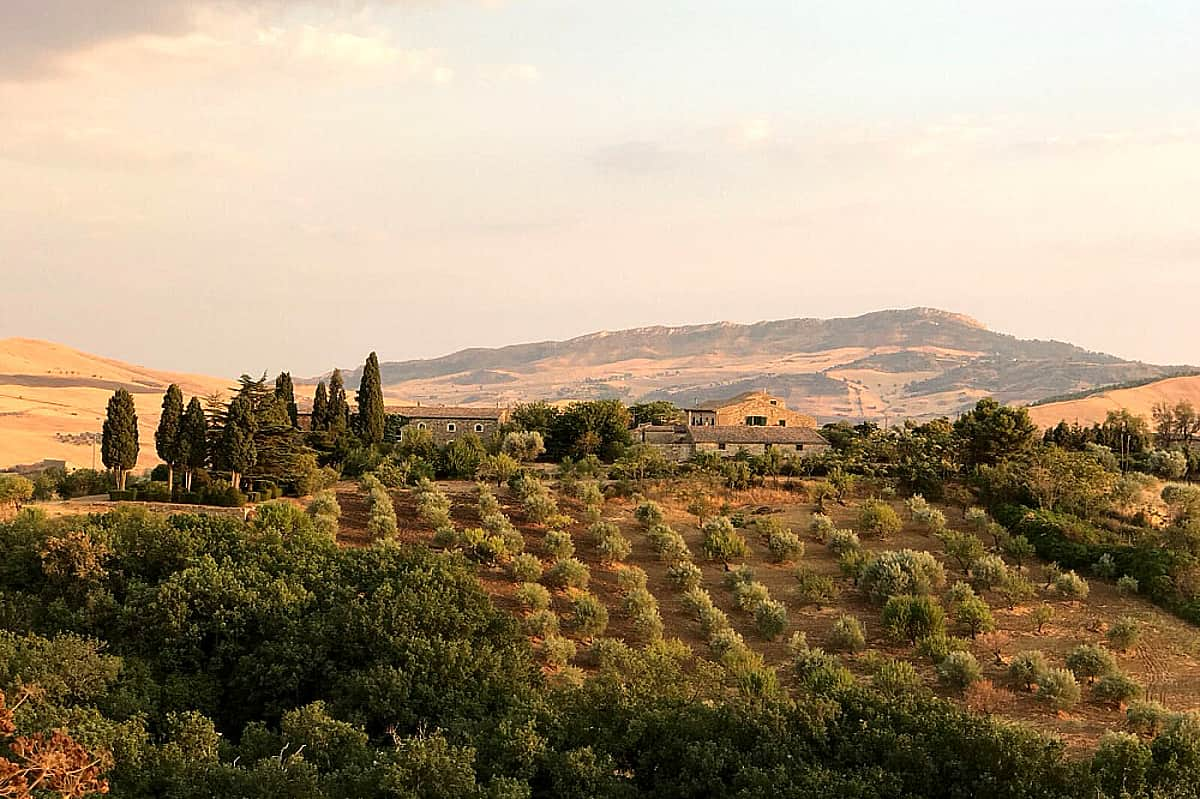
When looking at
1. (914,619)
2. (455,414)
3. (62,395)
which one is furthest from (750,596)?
(62,395)

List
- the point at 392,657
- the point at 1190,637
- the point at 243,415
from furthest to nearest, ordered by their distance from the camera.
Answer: the point at 243,415 → the point at 1190,637 → the point at 392,657

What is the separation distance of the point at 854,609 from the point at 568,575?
851cm

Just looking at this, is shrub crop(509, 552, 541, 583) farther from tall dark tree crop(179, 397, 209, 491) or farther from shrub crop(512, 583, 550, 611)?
tall dark tree crop(179, 397, 209, 491)

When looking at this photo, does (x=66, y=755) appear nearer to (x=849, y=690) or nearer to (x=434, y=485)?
(x=849, y=690)

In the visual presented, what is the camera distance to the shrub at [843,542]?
32562mm

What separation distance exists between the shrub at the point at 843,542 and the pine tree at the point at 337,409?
26.1 meters

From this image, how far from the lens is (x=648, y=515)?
35.5 metres

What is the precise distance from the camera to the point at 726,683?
71.1 feet

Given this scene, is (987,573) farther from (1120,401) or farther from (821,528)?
(1120,401)

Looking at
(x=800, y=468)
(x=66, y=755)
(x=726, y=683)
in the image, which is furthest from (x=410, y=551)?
(x=800, y=468)

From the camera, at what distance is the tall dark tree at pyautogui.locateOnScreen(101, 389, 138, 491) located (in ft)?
124

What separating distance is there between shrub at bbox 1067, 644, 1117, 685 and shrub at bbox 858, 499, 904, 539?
37.1 feet

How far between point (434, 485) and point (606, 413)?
1623 centimetres

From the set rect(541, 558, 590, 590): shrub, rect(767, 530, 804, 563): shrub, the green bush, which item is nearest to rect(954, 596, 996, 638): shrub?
rect(767, 530, 804, 563): shrub
